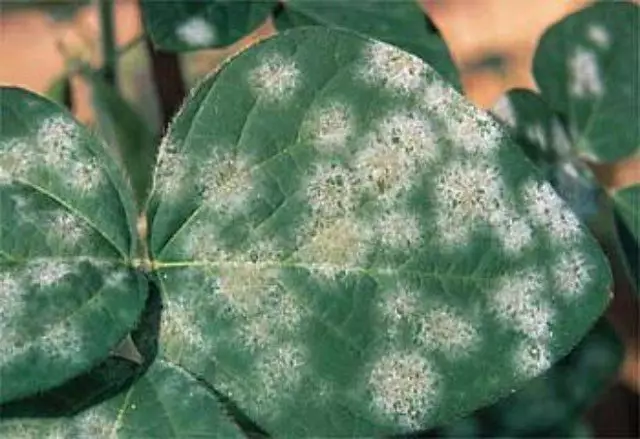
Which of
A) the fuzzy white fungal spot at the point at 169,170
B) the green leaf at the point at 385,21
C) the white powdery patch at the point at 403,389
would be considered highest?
the fuzzy white fungal spot at the point at 169,170

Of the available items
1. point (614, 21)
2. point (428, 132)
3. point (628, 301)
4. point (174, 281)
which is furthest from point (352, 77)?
point (628, 301)

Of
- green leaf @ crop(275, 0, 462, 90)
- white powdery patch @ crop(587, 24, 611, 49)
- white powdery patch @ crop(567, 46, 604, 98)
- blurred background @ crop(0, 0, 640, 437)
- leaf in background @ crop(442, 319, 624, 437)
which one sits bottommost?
blurred background @ crop(0, 0, 640, 437)

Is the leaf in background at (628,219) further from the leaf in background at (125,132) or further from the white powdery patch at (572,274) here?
the leaf in background at (125,132)

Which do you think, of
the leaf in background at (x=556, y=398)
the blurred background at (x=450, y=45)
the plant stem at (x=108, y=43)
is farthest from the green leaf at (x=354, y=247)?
the blurred background at (x=450, y=45)

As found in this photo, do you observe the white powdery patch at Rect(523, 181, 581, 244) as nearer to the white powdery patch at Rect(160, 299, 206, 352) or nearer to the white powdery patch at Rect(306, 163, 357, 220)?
the white powdery patch at Rect(306, 163, 357, 220)

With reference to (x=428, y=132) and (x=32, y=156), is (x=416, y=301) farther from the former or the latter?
(x=32, y=156)

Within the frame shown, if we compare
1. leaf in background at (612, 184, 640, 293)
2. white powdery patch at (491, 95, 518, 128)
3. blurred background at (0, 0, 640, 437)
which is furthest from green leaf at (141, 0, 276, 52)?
blurred background at (0, 0, 640, 437)
